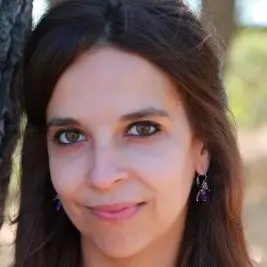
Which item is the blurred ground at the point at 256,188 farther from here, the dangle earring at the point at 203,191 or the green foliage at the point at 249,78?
the dangle earring at the point at 203,191

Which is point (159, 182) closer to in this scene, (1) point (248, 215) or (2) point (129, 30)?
(2) point (129, 30)

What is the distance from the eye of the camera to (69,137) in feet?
6.20

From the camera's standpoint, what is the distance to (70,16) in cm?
191

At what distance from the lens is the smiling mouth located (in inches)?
71.8

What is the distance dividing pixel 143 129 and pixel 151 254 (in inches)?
12.0

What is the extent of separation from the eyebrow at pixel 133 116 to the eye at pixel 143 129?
0.02 m

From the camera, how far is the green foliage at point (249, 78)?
308 inches

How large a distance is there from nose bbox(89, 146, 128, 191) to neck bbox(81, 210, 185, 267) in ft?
0.79

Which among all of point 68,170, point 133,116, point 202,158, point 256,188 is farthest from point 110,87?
point 256,188

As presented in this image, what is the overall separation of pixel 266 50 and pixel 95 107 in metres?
6.33

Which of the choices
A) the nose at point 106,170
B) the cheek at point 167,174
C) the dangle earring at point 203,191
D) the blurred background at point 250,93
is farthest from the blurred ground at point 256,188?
the nose at point 106,170

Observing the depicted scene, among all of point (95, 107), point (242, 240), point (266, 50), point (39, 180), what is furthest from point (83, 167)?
point (266, 50)

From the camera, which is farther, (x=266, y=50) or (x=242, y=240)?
(x=266, y=50)

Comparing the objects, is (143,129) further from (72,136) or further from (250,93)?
(250,93)
